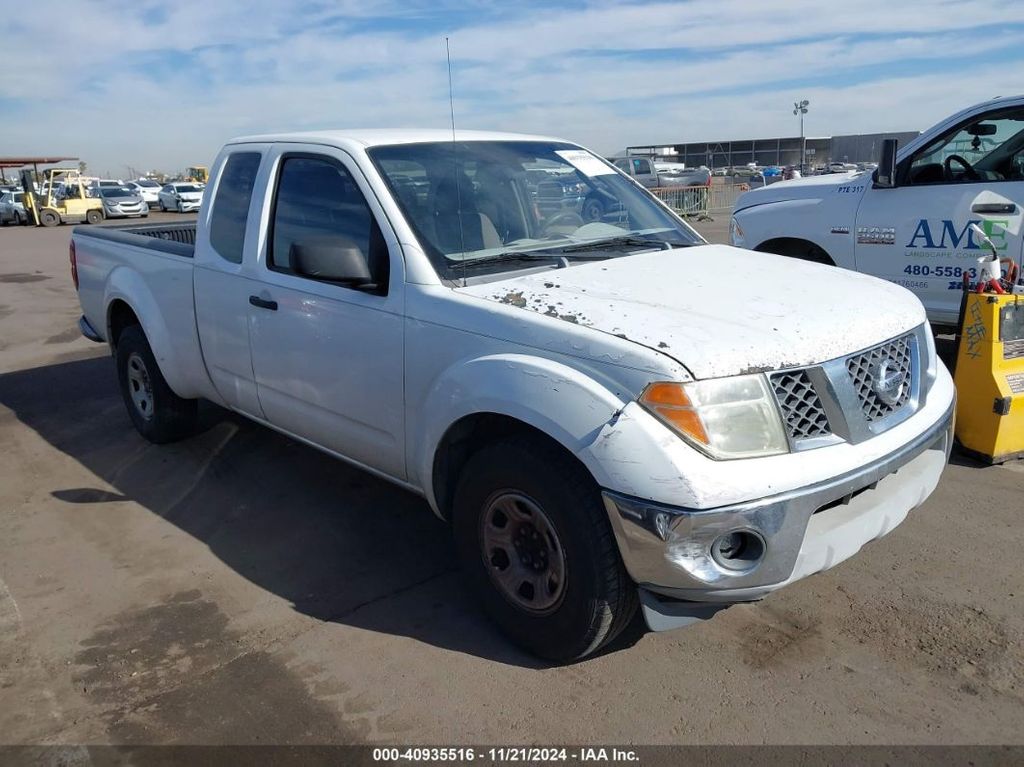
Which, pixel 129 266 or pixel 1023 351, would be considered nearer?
pixel 1023 351

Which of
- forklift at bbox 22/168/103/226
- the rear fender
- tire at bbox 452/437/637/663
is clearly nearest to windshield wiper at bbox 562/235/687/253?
tire at bbox 452/437/637/663

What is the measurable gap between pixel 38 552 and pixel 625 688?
3087 mm

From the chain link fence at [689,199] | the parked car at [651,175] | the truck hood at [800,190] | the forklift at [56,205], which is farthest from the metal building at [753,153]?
the truck hood at [800,190]

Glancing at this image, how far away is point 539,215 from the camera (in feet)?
13.5

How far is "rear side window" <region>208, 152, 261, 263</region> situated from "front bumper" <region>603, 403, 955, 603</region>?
108 inches

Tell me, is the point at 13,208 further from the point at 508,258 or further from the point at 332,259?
the point at 508,258

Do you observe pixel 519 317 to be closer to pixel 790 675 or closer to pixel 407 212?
pixel 407 212

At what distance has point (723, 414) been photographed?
8.91 feet

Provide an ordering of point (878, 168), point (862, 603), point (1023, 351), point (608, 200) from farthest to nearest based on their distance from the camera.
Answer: point (878, 168) → point (1023, 351) → point (608, 200) → point (862, 603)

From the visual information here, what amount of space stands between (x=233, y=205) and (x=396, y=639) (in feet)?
8.33

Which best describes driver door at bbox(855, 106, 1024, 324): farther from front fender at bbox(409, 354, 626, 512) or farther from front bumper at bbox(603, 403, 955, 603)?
front fender at bbox(409, 354, 626, 512)

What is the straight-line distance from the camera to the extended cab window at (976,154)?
20.2 feet

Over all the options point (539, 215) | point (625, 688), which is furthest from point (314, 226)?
point (625, 688)

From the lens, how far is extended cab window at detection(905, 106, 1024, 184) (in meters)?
6.15
